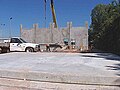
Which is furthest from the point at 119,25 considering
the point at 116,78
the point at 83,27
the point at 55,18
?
the point at 55,18

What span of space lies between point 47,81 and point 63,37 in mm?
35452

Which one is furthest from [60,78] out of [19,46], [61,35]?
[61,35]

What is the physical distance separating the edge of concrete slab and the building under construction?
109ft

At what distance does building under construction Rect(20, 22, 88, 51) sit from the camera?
4131cm

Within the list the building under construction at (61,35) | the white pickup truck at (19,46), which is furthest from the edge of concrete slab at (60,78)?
the building under construction at (61,35)

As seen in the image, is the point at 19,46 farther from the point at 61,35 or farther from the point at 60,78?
the point at 61,35

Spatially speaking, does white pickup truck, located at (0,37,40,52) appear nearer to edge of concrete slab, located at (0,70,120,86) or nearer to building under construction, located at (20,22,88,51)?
edge of concrete slab, located at (0,70,120,86)

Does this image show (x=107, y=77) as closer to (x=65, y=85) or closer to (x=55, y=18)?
(x=65, y=85)

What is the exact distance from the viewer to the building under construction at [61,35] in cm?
4131

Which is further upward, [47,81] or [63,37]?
[63,37]

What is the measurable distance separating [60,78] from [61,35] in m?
35.8

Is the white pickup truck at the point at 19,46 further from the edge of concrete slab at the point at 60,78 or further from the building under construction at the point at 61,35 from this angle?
the building under construction at the point at 61,35

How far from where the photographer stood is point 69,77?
6934mm

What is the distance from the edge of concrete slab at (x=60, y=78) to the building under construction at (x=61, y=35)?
109 feet
